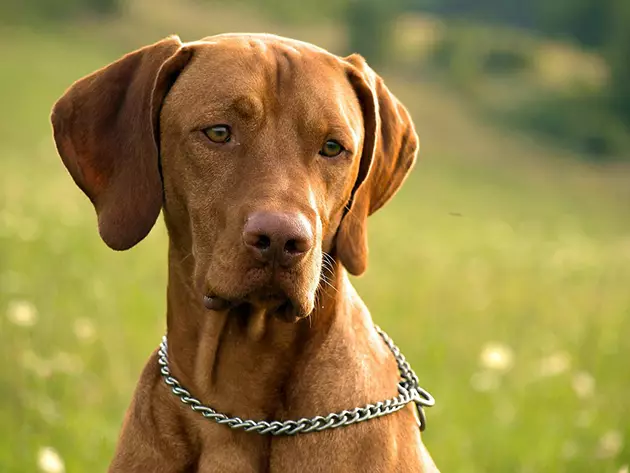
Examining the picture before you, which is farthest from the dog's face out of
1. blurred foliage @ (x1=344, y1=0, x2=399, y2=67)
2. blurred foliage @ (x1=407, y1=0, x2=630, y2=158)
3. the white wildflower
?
blurred foliage @ (x1=344, y1=0, x2=399, y2=67)

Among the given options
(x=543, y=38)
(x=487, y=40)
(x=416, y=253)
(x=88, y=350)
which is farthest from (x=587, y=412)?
(x=543, y=38)

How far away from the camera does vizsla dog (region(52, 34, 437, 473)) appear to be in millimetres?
3145

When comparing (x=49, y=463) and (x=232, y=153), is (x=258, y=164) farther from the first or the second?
(x=49, y=463)

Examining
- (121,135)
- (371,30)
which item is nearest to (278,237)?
(121,135)

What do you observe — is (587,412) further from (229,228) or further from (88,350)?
(229,228)

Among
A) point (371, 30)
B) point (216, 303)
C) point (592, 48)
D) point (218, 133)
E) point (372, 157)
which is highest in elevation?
point (218, 133)

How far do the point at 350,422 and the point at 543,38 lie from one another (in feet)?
183

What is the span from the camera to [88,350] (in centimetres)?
591

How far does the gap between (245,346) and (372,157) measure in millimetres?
820

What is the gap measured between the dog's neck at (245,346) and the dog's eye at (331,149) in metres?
0.40

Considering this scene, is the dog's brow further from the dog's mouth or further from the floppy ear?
the dog's mouth

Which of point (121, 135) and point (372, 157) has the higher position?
point (121, 135)

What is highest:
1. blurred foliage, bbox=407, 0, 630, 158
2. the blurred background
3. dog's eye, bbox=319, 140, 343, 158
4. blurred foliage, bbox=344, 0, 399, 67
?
dog's eye, bbox=319, 140, 343, 158

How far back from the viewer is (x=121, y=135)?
336 cm
